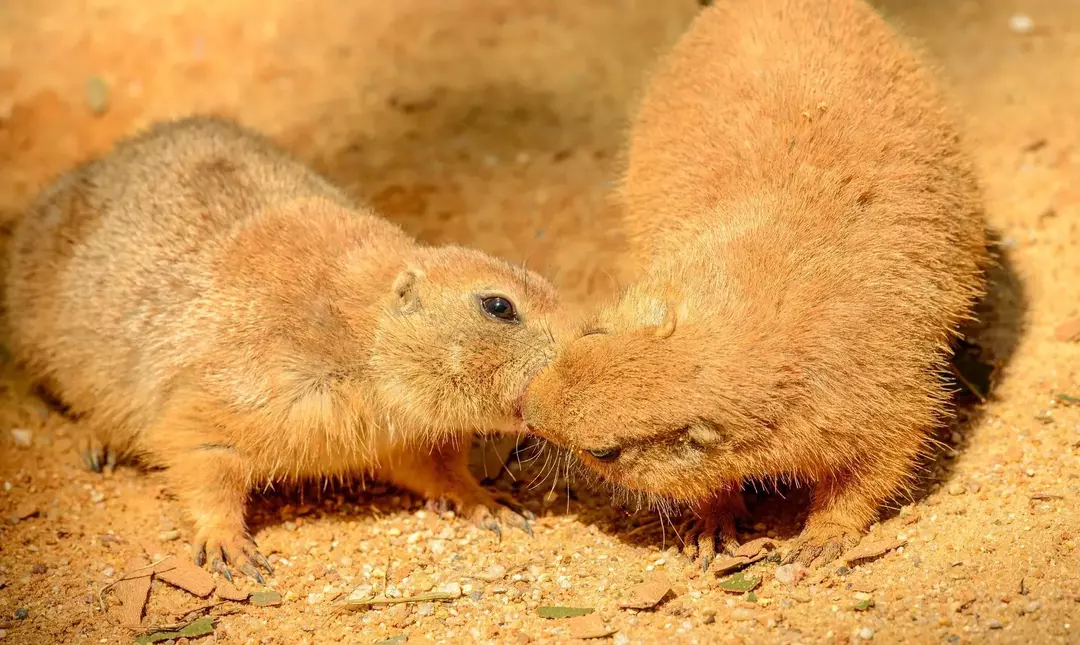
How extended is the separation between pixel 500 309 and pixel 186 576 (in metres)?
1.90

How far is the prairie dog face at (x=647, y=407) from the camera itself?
12.9 feet

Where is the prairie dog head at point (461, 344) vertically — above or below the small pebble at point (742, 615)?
above

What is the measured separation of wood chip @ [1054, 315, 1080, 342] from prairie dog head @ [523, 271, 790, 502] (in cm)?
239

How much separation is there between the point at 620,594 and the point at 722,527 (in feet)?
2.07

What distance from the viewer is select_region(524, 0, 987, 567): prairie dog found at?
4.00 metres

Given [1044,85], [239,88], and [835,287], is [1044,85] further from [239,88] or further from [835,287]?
[239,88]

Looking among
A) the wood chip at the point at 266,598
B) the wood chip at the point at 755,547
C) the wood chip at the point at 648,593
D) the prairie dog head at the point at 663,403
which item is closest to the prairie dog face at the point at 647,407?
the prairie dog head at the point at 663,403

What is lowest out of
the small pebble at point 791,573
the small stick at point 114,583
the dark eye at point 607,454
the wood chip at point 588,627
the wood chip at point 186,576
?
the wood chip at point 186,576

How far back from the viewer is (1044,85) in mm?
7070

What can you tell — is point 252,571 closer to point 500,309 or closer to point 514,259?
point 500,309

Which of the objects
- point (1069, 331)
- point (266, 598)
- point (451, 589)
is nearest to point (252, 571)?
point (266, 598)

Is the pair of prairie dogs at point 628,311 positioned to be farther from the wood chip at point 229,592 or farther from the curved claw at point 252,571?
the wood chip at point 229,592

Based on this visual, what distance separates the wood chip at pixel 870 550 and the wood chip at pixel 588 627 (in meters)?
1.06

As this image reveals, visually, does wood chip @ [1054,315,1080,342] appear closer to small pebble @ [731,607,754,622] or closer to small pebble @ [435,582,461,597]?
small pebble @ [731,607,754,622]
